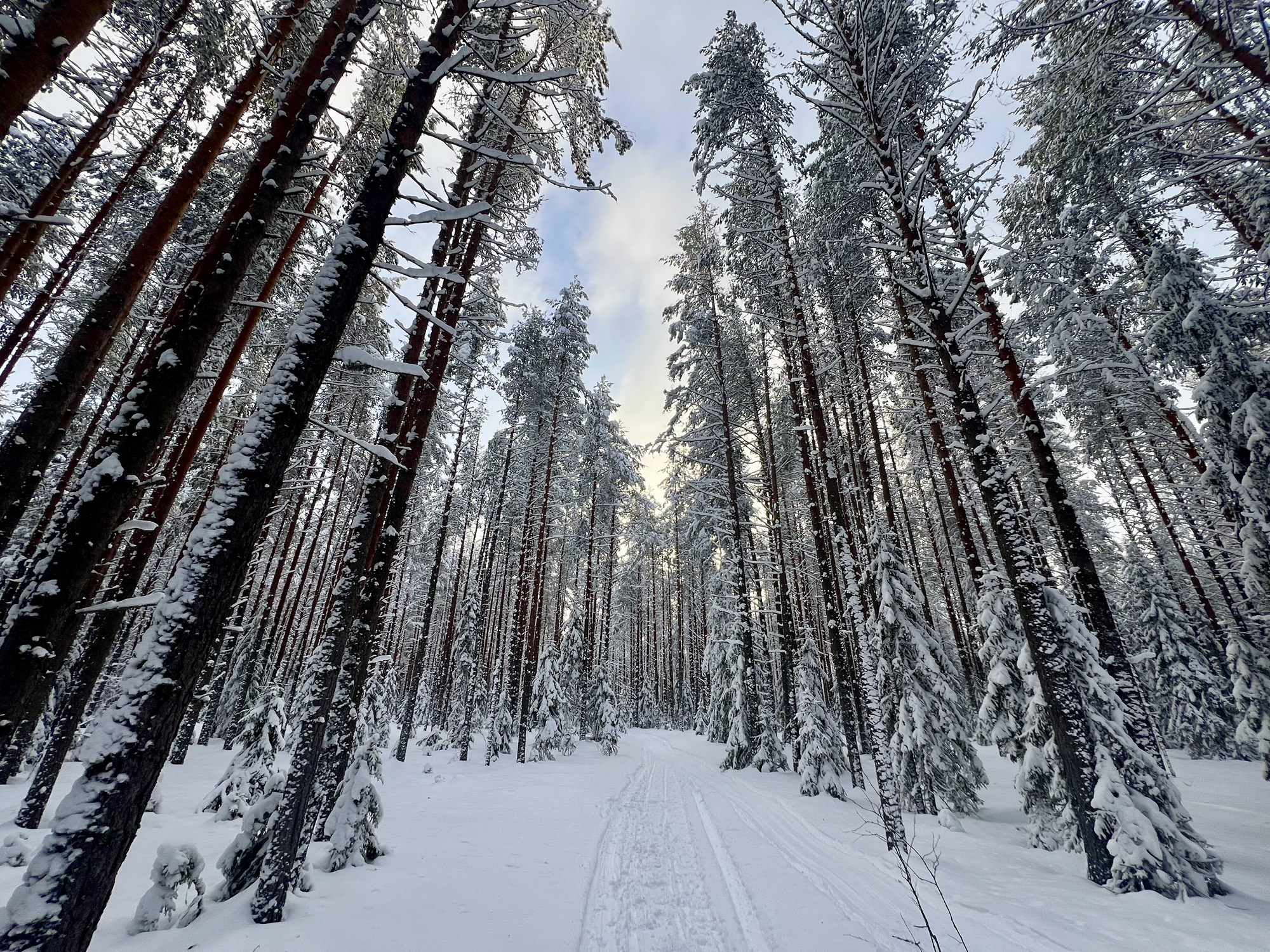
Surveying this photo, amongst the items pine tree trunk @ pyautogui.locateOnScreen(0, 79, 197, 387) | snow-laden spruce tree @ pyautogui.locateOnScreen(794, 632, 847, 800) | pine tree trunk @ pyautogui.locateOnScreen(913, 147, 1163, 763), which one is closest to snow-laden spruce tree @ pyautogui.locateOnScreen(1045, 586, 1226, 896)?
pine tree trunk @ pyautogui.locateOnScreen(913, 147, 1163, 763)

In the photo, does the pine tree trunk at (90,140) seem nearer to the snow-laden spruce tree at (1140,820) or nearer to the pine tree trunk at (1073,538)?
the pine tree trunk at (1073,538)

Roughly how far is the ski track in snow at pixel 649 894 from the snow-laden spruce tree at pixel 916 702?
512 cm

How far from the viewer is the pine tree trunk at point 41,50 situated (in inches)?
115

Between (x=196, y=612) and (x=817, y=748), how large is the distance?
43.0 feet

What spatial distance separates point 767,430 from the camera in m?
19.8

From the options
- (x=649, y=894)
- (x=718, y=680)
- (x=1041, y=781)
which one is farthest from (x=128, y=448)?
(x=718, y=680)

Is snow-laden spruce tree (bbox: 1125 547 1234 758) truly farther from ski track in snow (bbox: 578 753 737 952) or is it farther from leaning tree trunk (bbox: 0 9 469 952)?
leaning tree trunk (bbox: 0 9 469 952)

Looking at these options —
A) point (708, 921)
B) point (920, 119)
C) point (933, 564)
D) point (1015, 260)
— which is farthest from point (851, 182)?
point (933, 564)

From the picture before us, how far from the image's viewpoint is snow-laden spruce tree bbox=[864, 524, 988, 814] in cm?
995

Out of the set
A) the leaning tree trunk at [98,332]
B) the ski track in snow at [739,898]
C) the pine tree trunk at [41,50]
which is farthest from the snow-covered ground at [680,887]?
the pine tree trunk at [41,50]

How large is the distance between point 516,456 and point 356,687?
63.0ft

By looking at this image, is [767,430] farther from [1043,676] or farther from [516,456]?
[1043,676]

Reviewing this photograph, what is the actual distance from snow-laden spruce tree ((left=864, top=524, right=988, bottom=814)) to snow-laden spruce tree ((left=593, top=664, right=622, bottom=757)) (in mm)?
12714

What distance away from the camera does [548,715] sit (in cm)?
1884
